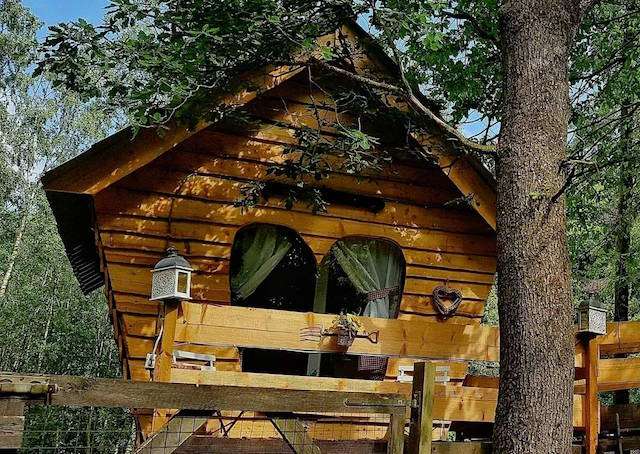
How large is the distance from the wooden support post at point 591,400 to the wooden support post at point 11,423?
15.2 ft

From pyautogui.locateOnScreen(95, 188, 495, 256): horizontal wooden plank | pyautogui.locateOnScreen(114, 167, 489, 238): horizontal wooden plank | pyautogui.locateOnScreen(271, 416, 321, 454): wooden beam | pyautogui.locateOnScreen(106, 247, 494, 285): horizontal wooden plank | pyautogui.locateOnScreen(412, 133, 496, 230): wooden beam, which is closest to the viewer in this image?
pyautogui.locateOnScreen(271, 416, 321, 454): wooden beam

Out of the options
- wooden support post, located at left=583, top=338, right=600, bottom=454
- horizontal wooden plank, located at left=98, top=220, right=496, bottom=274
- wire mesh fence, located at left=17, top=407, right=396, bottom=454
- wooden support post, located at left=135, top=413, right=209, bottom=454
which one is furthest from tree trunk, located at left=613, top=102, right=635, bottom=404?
wooden support post, located at left=135, top=413, right=209, bottom=454

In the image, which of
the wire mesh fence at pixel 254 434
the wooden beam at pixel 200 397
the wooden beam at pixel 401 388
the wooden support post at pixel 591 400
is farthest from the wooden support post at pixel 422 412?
the wooden support post at pixel 591 400

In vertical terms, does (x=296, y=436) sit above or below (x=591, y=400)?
below

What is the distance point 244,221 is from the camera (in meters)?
6.80

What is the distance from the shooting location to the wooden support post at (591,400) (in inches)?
223

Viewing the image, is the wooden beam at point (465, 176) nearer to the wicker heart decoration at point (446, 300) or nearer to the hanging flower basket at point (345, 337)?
the wicker heart decoration at point (446, 300)

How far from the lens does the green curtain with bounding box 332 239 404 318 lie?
23.9ft

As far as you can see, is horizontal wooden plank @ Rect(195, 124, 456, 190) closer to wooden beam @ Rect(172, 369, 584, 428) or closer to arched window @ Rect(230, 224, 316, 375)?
arched window @ Rect(230, 224, 316, 375)

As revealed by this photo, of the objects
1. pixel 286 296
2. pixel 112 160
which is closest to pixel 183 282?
pixel 112 160

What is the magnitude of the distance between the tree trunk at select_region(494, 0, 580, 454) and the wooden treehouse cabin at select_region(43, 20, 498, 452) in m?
1.11

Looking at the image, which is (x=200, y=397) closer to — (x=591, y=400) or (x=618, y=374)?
(x=591, y=400)

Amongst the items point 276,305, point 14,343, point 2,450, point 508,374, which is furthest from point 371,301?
point 14,343

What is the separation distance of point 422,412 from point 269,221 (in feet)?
10.4
